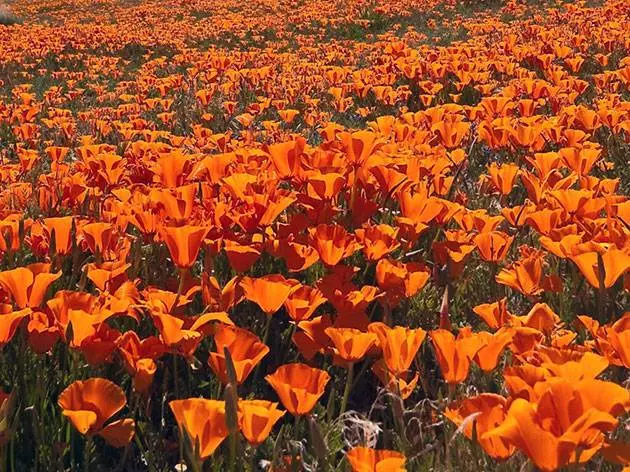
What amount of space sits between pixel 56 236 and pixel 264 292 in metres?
0.76

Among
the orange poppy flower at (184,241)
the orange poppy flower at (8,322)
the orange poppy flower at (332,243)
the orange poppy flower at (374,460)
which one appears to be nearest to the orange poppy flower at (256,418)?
the orange poppy flower at (374,460)

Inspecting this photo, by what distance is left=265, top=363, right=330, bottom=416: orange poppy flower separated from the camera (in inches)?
51.9

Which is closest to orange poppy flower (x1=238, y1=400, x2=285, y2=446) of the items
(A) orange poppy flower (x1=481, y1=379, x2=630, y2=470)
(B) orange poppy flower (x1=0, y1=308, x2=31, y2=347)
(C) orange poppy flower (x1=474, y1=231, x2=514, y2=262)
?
(A) orange poppy flower (x1=481, y1=379, x2=630, y2=470)

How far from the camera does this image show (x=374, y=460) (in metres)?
1.19

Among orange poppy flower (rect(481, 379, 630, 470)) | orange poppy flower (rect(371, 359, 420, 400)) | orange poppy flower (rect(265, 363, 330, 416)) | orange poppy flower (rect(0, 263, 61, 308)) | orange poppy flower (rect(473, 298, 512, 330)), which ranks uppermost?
orange poppy flower (rect(481, 379, 630, 470))

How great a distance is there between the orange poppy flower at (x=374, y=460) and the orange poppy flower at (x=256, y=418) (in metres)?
0.15

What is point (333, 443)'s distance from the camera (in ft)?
5.40

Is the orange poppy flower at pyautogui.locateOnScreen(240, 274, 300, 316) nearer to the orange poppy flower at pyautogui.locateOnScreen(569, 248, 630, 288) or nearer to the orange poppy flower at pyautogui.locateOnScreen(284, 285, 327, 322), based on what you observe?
the orange poppy flower at pyautogui.locateOnScreen(284, 285, 327, 322)

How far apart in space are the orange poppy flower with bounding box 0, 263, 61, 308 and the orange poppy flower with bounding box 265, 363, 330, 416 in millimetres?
635

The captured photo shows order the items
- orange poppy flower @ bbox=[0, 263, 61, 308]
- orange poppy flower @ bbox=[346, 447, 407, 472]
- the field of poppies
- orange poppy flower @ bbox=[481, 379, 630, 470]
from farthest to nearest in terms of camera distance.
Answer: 1. orange poppy flower @ bbox=[0, 263, 61, 308]
2. the field of poppies
3. orange poppy flower @ bbox=[346, 447, 407, 472]
4. orange poppy flower @ bbox=[481, 379, 630, 470]

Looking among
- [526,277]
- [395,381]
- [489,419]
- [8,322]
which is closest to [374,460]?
[489,419]

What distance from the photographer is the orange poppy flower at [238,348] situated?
1428 millimetres

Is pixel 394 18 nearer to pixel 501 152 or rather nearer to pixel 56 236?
pixel 501 152

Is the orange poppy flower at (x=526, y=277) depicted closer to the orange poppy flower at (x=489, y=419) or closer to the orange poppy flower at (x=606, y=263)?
the orange poppy flower at (x=606, y=263)
